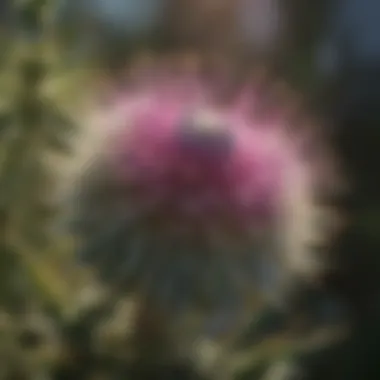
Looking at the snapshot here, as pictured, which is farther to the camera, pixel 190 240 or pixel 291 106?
pixel 291 106

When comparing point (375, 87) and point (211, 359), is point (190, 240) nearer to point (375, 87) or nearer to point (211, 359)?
point (211, 359)

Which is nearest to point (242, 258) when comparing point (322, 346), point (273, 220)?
point (273, 220)

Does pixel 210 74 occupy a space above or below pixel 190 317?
above
